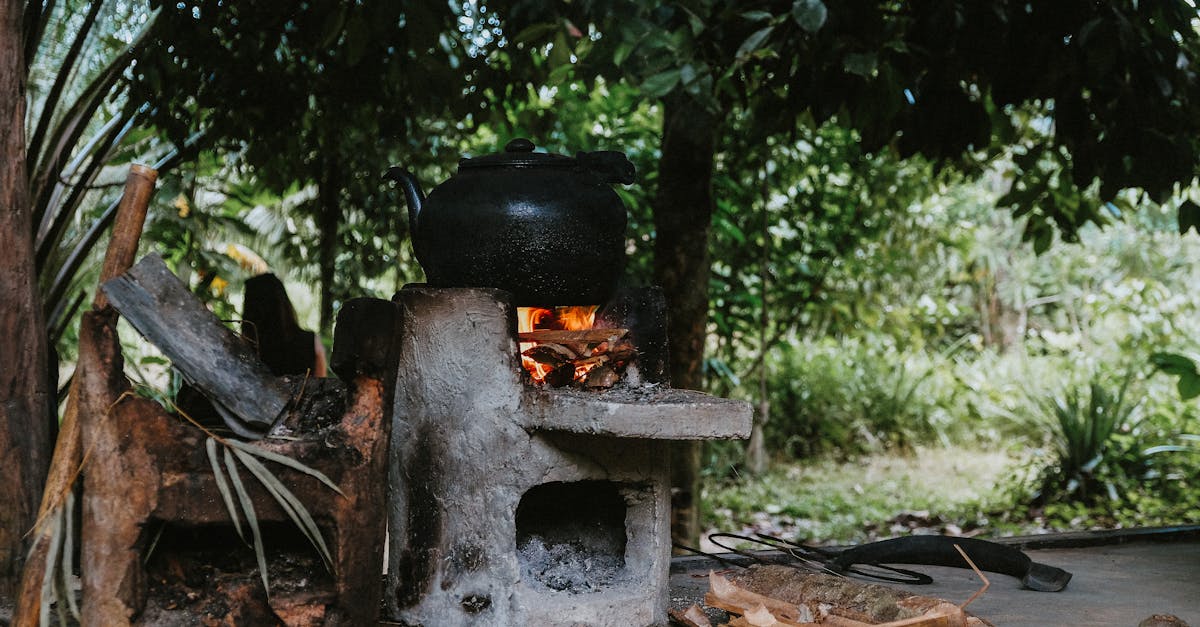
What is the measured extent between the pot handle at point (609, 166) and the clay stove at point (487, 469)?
544 millimetres

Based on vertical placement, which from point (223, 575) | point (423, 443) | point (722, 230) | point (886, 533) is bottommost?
point (886, 533)

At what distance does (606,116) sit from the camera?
589cm

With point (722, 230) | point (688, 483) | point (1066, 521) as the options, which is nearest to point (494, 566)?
point (688, 483)

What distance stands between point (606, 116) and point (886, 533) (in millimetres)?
2759

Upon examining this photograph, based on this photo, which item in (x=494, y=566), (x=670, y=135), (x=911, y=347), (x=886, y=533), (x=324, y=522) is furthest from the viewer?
(x=911, y=347)

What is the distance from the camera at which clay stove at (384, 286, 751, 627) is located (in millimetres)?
2666

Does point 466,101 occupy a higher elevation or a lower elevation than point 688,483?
higher

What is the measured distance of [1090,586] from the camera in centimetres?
328

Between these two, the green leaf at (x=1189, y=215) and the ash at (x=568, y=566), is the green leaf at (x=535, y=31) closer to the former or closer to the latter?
the ash at (x=568, y=566)

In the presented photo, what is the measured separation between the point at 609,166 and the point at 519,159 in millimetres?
288

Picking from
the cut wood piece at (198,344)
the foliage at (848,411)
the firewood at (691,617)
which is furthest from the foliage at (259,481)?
the foliage at (848,411)

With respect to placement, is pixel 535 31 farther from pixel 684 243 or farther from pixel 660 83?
pixel 684 243

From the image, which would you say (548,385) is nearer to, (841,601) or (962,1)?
(841,601)

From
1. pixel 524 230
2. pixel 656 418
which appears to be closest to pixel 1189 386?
pixel 656 418
